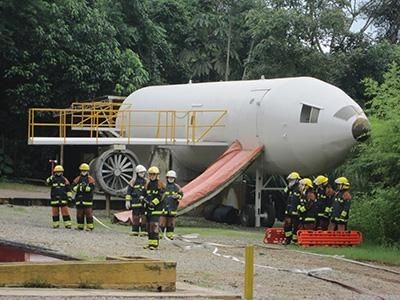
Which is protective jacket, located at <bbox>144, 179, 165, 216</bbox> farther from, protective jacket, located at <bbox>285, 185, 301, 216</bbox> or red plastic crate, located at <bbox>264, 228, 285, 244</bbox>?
protective jacket, located at <bbox>285, 185, 301, 216</bbox>

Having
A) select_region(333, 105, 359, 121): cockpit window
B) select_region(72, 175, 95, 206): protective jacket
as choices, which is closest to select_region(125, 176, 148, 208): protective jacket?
select_region(72, 175, 95, 206): protective jacket

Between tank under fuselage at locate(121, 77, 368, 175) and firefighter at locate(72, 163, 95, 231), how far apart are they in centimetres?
679

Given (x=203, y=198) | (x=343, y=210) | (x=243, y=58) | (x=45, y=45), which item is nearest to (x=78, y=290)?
(x=343, y=210)

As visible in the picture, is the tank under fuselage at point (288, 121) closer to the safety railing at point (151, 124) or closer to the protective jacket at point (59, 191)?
the safety railing at point (151, 124)

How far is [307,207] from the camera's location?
23.9 meters

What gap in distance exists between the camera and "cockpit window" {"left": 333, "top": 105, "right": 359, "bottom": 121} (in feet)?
88.0

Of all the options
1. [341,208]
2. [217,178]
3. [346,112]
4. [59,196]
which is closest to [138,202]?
[59,196]

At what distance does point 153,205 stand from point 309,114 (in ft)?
27.7

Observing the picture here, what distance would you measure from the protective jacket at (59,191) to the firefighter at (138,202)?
5.49 feet

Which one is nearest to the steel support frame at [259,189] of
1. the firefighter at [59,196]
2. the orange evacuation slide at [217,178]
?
the orange evacuation slide at [217,178]

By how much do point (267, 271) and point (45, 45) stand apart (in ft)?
93.4

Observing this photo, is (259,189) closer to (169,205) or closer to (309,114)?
(309,114)

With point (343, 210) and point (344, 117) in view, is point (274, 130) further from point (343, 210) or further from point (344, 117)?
point (343, 210)

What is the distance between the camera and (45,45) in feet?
141
